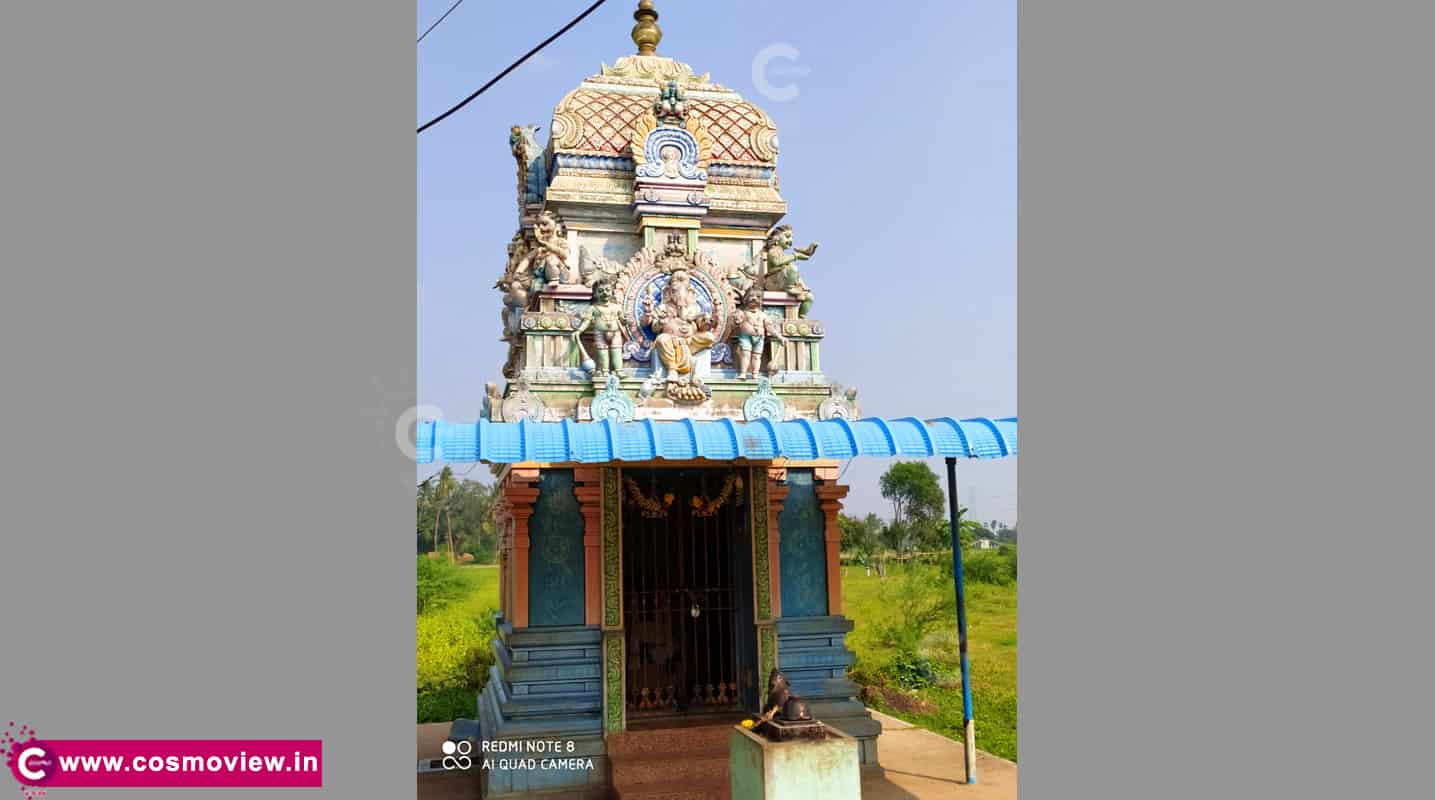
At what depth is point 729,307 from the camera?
9883 millimetres

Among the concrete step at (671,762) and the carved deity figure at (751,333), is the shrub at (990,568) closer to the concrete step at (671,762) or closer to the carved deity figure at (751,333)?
Answer: the carved deity figure at (751,333)

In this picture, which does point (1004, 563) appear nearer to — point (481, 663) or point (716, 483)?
point (481, 663)

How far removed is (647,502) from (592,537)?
2.09ft

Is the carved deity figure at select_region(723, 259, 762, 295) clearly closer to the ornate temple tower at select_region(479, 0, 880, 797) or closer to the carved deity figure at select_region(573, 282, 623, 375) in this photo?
the ornate temple tower at select_region(479, 0, 880, 797)

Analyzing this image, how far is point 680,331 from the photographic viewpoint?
957 centimetres

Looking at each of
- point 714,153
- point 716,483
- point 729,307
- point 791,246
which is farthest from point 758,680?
point 714,153

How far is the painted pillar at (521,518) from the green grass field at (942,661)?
5.66 meters

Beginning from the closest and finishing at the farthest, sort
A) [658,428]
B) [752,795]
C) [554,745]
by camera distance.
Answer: [752,795] → [658,428] → [554,745]

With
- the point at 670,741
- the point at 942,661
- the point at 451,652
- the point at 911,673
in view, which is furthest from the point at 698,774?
the point at 942,661

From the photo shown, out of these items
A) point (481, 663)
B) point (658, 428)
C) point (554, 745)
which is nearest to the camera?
point (658, 428)

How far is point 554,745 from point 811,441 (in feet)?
12.1

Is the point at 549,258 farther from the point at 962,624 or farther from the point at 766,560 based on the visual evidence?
the point at 962,624

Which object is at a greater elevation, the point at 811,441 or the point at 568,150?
the point at 568,150

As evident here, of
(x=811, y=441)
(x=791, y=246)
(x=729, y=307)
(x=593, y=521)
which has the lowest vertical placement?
(x=593, y=521)
